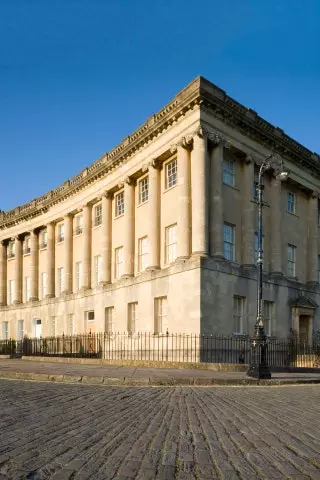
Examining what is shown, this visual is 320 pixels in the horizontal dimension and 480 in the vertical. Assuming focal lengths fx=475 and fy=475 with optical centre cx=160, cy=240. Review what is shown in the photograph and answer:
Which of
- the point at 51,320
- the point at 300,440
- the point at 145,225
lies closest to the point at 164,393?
the point at 300,440

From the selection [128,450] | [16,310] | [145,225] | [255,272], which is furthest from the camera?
[16,310]

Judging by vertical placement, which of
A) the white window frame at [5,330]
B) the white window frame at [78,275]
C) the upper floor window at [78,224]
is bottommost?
the white window frame at [5,330]

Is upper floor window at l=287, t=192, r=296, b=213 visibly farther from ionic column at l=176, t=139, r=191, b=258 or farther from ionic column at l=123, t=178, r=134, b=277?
ionic column at l=123, t=178, r=134, b=277

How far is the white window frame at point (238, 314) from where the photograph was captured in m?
26.0

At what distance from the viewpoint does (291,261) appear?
31562 mm

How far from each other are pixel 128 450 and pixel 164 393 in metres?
6.35

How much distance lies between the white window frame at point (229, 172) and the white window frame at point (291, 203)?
6.09m

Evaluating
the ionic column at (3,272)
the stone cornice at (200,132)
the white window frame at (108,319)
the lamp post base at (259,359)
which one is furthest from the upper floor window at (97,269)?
the lamp post base at (259,359)

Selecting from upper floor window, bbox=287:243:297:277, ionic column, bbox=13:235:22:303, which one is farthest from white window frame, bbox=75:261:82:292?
upper floor window, bbox=287:243:297:277

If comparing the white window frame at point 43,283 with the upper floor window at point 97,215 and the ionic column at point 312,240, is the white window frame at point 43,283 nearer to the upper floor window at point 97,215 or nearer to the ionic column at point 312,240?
the upper floor window at point 97,215

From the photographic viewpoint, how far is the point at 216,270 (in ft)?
81.2

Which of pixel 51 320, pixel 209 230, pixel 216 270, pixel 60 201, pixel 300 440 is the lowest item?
pixel 51 320

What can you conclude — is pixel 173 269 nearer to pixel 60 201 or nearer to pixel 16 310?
pixel 60 201

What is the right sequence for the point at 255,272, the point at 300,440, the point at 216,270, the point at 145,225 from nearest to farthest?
the point at 300,440, the point at 216,270, the point at 255,272, the point at 145,225
